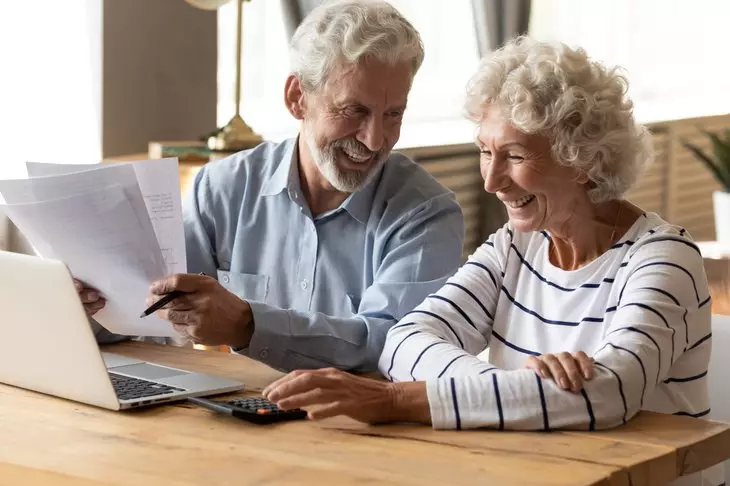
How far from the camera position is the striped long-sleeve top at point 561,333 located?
1.58 m

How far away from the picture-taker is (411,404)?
1596 millimetres

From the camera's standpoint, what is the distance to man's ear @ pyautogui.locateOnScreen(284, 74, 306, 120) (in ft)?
7.59

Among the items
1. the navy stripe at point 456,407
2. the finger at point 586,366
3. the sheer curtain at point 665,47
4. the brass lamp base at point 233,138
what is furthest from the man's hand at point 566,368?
the sheer curtain at point 665,47

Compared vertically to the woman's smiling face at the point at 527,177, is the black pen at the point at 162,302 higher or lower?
lower

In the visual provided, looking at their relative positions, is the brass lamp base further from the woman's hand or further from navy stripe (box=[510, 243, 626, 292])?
the woman's hand

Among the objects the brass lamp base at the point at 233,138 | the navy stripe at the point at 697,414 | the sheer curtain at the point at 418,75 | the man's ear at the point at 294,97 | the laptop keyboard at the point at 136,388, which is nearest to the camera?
the laptop keyboard at the point at 136,388

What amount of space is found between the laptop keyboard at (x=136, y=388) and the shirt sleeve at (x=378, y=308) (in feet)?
0.75

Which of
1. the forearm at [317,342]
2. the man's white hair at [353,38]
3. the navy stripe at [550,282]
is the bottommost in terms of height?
the forearm at [317,342]

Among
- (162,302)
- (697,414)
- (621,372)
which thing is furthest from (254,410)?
Result: (697,414)

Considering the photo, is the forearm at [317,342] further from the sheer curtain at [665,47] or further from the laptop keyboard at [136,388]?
the sheer curtain at [665,47]

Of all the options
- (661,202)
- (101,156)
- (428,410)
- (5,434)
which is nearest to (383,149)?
(428,410)

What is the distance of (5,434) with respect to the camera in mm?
1539

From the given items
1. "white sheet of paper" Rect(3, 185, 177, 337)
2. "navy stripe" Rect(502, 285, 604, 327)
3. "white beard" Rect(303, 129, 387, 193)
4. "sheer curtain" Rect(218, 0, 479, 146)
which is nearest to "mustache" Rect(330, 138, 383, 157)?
"white beard" Rect(303, 129, 387, 193)

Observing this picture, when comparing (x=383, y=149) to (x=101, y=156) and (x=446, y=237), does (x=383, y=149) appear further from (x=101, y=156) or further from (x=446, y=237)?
(x=101, y=156)
